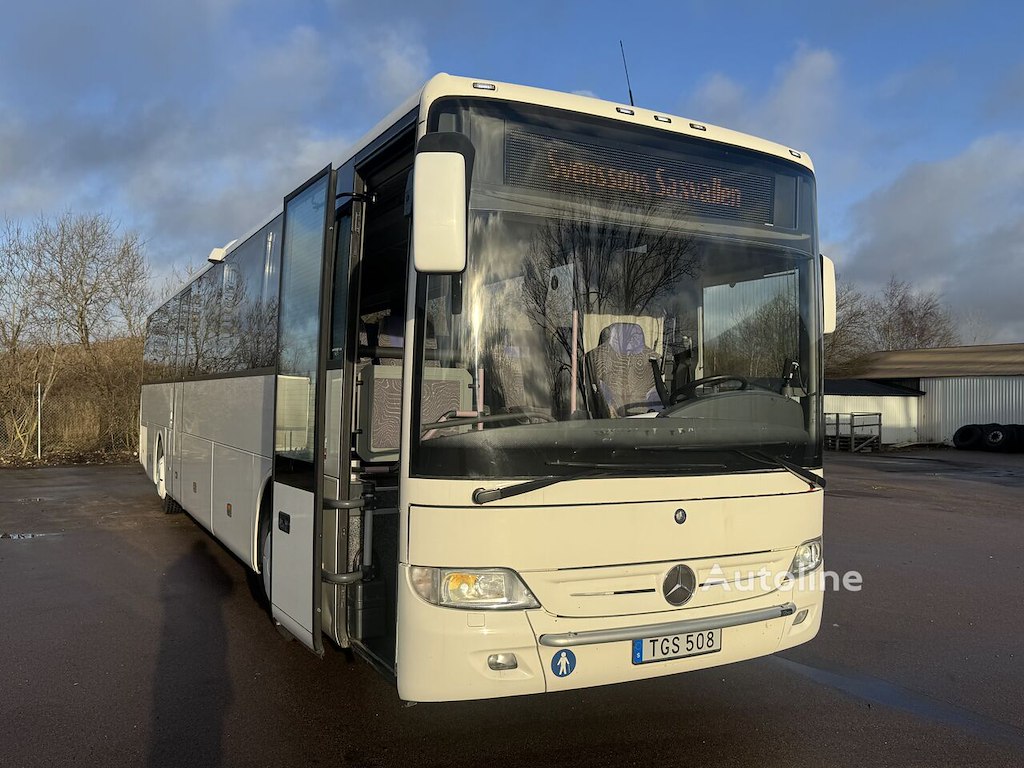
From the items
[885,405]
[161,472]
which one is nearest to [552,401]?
[161,472]

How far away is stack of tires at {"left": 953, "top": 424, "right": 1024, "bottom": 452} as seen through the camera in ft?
99.9

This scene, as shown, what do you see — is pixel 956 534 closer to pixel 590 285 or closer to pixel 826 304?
pixel 826 304

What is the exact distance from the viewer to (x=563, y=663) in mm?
3508

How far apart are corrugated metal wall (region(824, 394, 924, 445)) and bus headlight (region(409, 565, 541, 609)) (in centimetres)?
3243

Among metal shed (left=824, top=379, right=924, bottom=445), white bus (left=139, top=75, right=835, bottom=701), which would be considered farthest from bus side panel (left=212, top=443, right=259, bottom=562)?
metal shed (left=824, top=379, right=924, bottom=445)

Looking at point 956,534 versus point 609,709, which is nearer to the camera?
point 609,709

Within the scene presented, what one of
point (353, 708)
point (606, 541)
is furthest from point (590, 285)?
point (353, 708)

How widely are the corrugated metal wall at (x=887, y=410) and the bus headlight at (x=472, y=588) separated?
106 ft

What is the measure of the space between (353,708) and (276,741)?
0.56 meters

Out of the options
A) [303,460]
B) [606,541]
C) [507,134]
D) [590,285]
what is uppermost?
[507,134]

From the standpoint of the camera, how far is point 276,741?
410 centimetres

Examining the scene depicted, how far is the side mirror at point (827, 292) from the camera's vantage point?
15.0ft

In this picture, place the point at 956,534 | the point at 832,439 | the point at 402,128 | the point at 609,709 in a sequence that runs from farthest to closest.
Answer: the point at 832,439 < the point at 956,534 < the point at 609,709 < the point at 402,128

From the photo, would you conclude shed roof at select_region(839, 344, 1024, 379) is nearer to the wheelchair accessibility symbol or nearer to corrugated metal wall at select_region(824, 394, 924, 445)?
corrugated metal wall at select_region(824, 394, 924, 445)
